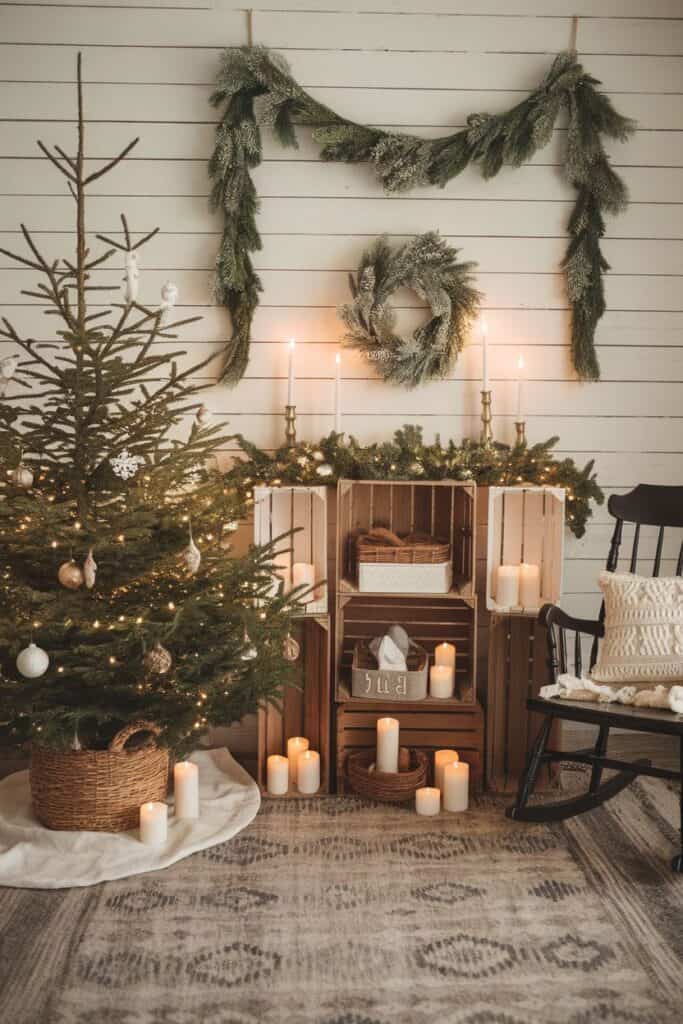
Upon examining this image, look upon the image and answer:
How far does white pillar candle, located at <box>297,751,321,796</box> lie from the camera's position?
2871 millimetres

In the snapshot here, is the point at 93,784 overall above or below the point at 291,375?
below

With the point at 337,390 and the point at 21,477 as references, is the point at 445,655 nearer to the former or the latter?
the point at 337,390

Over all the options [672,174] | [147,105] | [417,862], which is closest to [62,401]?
[147,105]

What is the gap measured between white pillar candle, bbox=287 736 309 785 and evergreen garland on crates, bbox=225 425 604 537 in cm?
82

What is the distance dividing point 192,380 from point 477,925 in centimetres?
197

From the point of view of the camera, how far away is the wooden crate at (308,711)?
2967 millimetres

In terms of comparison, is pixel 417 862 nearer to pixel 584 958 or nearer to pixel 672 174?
pixel 584 958

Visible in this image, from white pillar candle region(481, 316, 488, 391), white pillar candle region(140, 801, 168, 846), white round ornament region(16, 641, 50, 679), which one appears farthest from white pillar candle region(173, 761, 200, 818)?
white pillar candle region(481, 316, 488, 391)

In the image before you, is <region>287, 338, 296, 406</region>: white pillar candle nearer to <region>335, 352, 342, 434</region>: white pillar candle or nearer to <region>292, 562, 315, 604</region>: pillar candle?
<region>335, 352, 342, 434</region>: white pillar candle

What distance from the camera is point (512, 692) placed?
120 inches

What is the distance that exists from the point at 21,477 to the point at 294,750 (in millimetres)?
1278

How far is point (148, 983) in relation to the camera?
6.25 ft

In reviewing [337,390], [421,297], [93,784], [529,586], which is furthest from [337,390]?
[93,784]

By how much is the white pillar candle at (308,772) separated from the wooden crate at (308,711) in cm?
5
